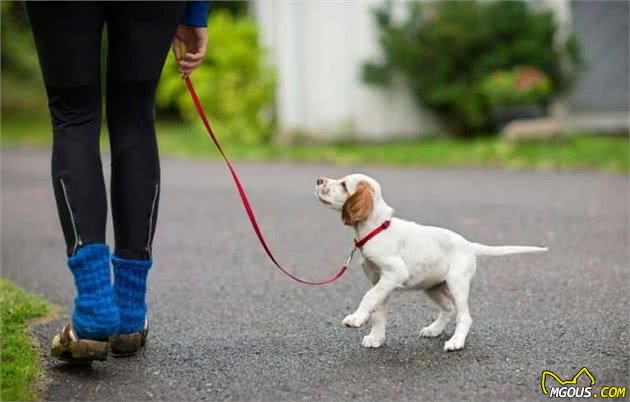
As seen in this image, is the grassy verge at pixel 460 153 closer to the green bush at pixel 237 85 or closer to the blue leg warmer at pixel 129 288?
the green bush at pixel 237 85

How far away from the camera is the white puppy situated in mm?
3631

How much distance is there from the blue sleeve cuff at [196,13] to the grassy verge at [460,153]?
7082mm

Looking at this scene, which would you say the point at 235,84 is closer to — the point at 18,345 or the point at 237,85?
the point at 237,85

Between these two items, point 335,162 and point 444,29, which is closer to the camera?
point 335,162

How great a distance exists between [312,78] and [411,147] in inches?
65.8

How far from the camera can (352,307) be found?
455cm

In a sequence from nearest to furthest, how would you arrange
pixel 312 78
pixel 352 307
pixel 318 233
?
pixel 352 307
pixel 318 233
pixel 312 78

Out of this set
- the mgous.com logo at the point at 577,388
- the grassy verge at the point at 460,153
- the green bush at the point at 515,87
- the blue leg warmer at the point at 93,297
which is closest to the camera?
the mgous.com logo at the point at 577,388

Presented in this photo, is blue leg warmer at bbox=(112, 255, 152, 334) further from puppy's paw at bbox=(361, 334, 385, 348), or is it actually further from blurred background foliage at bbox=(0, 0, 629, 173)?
blurred background foliage at bbox=(0, 0, 629, 173)

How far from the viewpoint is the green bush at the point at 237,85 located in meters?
14.0

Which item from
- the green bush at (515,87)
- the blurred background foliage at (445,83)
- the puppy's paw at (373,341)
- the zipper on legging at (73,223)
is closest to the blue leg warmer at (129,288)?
the zipper on legging at (73,223)

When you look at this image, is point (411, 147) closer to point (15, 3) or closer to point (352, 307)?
point (352, 307)

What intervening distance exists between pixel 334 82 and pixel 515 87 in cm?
231

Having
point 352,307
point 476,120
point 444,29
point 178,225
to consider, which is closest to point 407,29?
point 444,29
